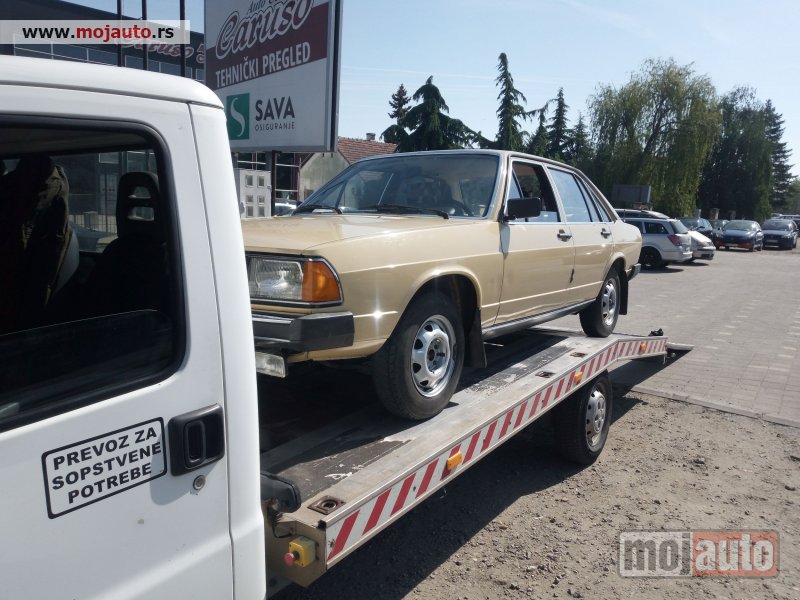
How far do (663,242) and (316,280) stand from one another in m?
19.4

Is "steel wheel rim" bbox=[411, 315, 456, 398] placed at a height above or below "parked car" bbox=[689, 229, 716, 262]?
above

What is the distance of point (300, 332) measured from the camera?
102 inches

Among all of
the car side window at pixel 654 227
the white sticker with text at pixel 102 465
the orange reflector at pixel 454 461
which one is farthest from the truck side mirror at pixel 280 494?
the car side window at pixel 654 227

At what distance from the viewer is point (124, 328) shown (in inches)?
63.6

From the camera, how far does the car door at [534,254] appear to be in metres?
4.02

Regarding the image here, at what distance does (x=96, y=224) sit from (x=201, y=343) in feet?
1.64

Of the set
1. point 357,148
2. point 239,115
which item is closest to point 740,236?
point 357,148

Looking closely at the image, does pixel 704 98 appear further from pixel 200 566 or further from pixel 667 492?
pixel 200 566

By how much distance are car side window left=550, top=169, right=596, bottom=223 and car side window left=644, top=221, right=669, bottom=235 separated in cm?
1626

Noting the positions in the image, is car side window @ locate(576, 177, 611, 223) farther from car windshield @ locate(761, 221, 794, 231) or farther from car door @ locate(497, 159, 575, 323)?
car windshield @ locate(761, 221, 794, 231)

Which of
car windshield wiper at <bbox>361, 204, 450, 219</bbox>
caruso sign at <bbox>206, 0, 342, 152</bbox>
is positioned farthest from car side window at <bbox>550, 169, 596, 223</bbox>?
caruso sign at <bbox>206, 0, 342, 152</bbox>

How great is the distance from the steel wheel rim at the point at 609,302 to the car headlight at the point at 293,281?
369 cm

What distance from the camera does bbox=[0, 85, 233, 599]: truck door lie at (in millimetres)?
1363

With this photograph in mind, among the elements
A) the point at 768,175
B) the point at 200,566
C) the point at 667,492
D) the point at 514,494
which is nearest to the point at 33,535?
the point at 200,566
